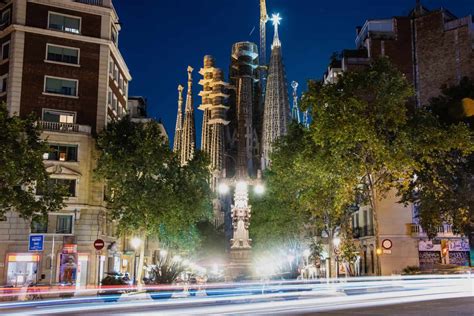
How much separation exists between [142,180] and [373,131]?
63.5 ft

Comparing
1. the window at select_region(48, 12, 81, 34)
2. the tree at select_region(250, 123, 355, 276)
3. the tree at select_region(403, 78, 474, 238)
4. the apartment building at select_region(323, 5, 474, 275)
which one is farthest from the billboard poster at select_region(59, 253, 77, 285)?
the tree at select_region(403, 78, 474, 238)

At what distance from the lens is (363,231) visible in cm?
5216

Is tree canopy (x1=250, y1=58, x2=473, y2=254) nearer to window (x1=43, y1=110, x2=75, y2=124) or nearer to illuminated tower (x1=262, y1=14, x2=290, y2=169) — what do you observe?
window (x1=43, y1=110, x2=75, y2=124)

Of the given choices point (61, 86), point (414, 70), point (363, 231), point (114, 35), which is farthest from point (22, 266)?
point (414, 70)

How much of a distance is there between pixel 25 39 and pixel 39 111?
593 centimetres

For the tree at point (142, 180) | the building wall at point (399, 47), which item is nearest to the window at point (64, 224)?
the tree at point (142, 180)

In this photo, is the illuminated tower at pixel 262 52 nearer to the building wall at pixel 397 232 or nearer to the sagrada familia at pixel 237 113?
the sagrada familia at pixel 237 113

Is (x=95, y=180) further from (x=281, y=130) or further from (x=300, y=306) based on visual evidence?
(x=281, y=130)

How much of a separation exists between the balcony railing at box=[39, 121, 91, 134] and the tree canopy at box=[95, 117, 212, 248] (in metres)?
1.64

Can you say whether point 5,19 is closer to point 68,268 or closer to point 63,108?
point 63,108

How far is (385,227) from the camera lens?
4591 centimetres

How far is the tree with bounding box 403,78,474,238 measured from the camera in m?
33.3

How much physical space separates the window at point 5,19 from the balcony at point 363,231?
35094mm

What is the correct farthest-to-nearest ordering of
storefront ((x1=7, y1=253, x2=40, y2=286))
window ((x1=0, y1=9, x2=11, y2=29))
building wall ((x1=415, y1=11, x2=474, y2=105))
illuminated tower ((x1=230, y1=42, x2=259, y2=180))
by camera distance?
illuminated tower ((x1=230, y1=42, x2=259, y2=180)) → building wall ((x1=415, y1=11, x2=474, y2=105)) → window ((x1=0, y1=9, x2=11, y2=29)) → storefront ((x1=7, y1=253, x2=40, y2=286))
